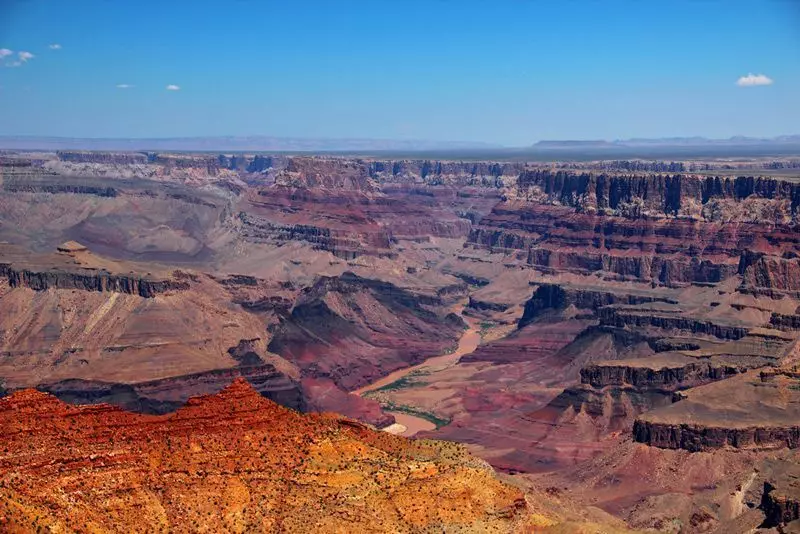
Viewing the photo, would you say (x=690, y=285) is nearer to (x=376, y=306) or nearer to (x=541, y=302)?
(x=541, y=302)

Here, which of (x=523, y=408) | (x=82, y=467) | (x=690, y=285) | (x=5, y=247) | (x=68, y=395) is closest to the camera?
(x=82, y=467)

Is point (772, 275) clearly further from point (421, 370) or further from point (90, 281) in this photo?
point (90, 281)

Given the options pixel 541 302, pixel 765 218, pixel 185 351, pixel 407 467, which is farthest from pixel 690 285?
pixel 407 467

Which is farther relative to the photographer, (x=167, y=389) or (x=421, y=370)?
(x=421, y=370)

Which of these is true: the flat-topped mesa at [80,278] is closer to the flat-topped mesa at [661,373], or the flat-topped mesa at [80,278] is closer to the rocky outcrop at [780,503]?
the flat-topped mesa at [661,373]

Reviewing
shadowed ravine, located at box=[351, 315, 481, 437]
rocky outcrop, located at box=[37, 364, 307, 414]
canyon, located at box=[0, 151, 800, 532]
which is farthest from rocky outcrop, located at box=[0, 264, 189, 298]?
shadowed ravine, located at box=[351, 315, 481, 437]

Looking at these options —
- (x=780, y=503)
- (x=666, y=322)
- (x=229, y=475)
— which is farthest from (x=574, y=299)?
(x=229, y=475)
